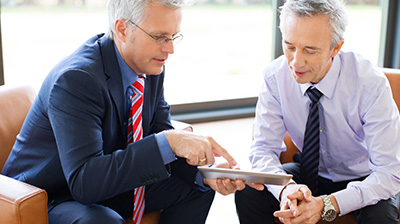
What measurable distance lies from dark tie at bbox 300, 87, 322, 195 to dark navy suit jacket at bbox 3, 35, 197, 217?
710mm

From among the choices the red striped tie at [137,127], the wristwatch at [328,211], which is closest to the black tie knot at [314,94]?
the wristwatch at [328,211]

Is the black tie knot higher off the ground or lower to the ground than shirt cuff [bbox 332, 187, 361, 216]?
higher

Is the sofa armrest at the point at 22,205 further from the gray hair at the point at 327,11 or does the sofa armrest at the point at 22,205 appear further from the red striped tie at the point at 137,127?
the gray hair at the point at 327,11

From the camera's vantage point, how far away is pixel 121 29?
1779mm

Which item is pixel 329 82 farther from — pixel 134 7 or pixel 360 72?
pixel 134 7

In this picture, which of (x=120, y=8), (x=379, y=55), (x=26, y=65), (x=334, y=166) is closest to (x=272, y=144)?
(x=334, y=166)

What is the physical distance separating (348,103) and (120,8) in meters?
0.99

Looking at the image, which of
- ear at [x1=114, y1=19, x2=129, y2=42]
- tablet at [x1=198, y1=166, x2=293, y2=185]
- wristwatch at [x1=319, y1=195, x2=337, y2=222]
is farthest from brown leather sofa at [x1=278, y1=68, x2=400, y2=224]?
ear at [x1=114, y1=19, x2=129, y2=42]

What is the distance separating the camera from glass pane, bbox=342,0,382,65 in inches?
198

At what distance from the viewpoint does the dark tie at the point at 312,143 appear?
79.7 inches

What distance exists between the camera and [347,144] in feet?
6.70

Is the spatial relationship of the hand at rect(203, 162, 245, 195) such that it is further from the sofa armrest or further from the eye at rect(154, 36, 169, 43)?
the sofa armrest

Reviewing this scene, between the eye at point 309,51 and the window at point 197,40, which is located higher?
the eye at point 309,51

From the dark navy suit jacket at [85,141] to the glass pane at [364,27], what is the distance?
3.78 meters
